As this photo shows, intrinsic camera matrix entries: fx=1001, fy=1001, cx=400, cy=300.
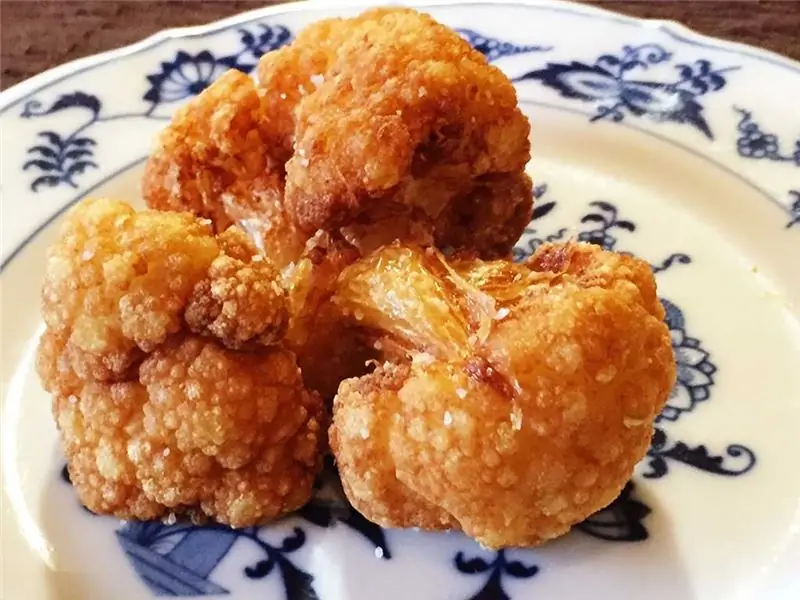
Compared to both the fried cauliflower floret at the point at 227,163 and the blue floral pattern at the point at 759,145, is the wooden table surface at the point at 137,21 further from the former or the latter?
the fried cauliflower floret at the point at 227,163

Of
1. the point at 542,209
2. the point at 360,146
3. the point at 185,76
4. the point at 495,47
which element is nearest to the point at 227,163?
the point at 360,146

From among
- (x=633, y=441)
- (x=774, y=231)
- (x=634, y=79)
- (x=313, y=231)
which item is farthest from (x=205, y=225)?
(x=634, y=79)

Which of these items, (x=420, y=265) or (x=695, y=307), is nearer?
(x=420, y=265)

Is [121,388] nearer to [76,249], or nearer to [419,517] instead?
[76,249]

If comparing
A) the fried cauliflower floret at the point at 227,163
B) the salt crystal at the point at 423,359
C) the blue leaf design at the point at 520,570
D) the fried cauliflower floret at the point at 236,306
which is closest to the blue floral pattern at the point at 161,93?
the fried cauliflower floret at the point at 227,163

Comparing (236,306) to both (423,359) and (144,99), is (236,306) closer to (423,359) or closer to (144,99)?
(423,359)

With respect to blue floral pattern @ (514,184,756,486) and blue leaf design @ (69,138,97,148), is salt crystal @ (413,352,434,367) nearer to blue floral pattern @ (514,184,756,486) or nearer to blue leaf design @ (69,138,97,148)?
blue floral pattern @ (514,184,756,486)

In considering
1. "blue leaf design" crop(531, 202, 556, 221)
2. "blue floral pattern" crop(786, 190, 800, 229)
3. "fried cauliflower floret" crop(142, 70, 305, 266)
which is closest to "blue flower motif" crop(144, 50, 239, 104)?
"fried cauliflower floret" crop(142, 70, 305, 266)
